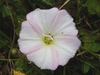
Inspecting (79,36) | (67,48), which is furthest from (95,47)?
(67,48)

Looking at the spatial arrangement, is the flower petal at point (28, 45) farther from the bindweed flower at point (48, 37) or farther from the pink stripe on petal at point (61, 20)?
the pink stripe on petal at point (61, 20)

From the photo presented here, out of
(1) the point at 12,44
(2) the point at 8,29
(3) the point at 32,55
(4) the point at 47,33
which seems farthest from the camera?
(2) the point at 8,29

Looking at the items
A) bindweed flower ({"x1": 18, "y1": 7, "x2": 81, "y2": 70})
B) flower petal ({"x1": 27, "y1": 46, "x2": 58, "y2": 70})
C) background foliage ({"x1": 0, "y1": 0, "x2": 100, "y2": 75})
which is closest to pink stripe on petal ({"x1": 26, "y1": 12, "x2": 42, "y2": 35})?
bindweed flower ({"x1": 18, "y1": 7, "x2": 81, "y2": 70})

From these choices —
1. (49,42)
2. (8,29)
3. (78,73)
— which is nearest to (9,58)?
(8,29)

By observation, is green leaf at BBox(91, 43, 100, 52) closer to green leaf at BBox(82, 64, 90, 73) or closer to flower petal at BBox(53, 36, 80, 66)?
green leaf at BBox(82, 64, 90, 73)

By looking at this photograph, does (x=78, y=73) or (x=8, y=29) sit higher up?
(x=8, y=29)

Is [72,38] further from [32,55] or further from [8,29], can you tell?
[8,29]

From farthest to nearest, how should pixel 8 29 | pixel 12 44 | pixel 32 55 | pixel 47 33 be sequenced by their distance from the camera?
1. pixel 8 29
2. pixel 12 44
3. pixel 47 33
4. pixel 32 55
